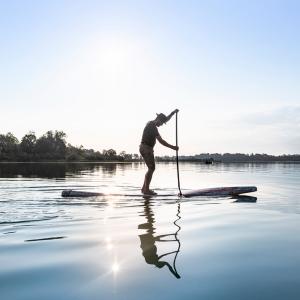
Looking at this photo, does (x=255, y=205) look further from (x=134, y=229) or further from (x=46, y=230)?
(x=46, y=230)

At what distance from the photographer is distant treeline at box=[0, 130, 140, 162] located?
153250 millimetres

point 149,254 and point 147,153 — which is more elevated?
point 147,153

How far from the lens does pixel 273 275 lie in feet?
14.9

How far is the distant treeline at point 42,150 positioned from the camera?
6033 inches

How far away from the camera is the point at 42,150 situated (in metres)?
164

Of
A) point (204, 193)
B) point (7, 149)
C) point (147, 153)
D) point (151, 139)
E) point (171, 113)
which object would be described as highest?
point (7, 149)

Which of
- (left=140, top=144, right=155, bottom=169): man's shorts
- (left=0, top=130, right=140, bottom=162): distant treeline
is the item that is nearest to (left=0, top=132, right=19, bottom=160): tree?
(left=0, top=130, right=140, bottom=162): distant treeline

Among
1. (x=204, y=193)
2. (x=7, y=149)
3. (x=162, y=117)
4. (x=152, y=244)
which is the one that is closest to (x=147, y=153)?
(x=162, y=117)

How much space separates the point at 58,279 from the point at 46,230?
290 centimetres

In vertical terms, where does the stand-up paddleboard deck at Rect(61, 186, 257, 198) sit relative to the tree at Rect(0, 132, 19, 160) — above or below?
below

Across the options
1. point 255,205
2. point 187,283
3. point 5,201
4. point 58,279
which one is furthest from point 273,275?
point 5,201

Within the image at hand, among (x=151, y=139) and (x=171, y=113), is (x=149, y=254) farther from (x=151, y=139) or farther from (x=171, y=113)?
(x=171, y=113)

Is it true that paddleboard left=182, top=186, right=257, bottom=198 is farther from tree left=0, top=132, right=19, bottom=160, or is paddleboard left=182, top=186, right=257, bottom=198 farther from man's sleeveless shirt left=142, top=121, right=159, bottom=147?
tree left=0, top=132, right=19, bottom=160

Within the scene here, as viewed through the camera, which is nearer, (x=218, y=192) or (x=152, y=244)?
(x=152, y=244)
